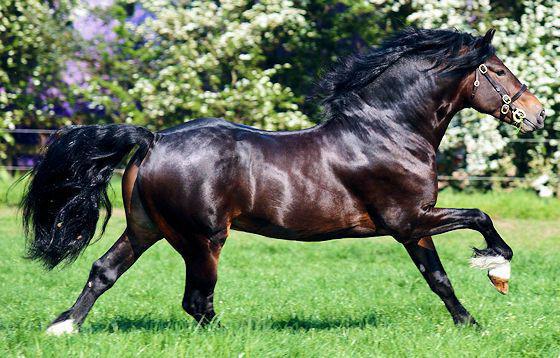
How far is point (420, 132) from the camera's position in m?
6.16

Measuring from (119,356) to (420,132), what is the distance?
252 centimetres

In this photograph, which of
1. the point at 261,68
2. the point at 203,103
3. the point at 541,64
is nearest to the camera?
the point at 541,64

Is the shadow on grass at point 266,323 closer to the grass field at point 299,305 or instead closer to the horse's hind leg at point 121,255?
the grass field at point 299,305

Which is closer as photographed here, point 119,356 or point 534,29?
point 119,356

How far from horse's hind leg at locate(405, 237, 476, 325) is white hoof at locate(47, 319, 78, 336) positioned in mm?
2219

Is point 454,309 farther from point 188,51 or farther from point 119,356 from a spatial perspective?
point 188,51

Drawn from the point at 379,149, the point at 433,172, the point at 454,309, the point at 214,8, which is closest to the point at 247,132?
the point at 379,149

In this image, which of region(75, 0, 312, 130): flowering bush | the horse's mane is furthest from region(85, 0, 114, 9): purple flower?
the horse's mane

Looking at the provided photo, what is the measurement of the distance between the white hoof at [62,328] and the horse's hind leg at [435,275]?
222cm

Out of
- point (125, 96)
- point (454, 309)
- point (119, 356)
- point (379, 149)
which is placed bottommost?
point (125, 96)

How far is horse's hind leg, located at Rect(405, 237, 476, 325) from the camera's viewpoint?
6227 mm

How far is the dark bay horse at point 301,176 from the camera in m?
5.88

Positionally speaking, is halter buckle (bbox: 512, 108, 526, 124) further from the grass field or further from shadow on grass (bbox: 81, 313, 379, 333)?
shadow on grass (bbox: 81, 313, 379, 333)

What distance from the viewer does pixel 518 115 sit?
6.27 m
